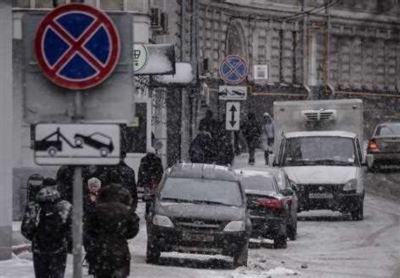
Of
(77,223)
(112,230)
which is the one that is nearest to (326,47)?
(112,230)

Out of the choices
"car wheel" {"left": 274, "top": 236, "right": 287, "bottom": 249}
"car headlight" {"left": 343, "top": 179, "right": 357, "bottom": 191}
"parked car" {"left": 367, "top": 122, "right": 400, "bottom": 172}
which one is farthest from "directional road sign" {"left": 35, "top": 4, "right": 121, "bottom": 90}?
"parked car" {"left": 367, "top": 122, "right": 400, "bottom": 172}

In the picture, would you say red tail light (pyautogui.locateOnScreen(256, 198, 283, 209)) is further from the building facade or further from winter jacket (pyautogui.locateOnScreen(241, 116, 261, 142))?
the building facade

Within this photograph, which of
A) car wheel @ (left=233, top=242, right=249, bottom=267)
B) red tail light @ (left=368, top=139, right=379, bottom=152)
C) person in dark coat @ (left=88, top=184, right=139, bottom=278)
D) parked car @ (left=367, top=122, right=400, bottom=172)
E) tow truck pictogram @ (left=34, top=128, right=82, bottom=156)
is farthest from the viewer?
red tail light @ (left=368, top=139, right=379, bottom=152)

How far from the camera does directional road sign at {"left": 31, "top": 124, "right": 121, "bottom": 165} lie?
977 centimetres

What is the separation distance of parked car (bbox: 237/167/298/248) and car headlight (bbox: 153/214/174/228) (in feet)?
10.0

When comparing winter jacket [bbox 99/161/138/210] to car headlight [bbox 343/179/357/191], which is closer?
winter jacket [bbox 99/161/138/210]

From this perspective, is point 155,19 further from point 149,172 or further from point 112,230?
point 112,230

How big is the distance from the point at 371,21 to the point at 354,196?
42255 mm

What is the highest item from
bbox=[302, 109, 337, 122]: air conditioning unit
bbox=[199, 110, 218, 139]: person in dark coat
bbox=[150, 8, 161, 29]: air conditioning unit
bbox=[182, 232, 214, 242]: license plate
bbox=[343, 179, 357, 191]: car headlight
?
bbox=[150, 8, 161, 29]: air conditioning unit

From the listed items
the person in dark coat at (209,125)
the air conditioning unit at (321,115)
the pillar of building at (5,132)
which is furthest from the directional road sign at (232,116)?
the pillar of building at (5,132)

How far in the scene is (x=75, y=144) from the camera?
32.2ft

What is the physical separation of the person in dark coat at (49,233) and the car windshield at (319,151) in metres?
17.4

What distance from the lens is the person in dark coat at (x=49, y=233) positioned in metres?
12.6

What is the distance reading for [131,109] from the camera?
9922 mm
